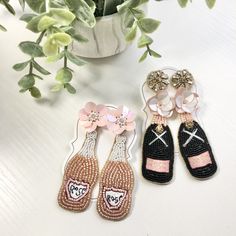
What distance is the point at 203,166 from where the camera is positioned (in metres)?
0.54

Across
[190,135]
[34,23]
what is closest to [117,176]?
[190,135]

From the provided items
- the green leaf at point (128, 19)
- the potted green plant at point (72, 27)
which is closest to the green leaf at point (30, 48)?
the potted green plant at point (72, 27)

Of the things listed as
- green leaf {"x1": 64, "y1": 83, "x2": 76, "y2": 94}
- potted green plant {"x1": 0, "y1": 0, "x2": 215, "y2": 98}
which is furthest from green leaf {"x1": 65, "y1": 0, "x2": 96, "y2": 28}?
green leaf {"x1": 64, "y1": 83, "x2": 76, "y2": 94}

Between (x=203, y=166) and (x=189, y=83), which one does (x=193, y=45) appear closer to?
(x=189, y=83)

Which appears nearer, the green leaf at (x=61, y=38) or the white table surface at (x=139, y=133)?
the green leaf at (x=61, y=38)

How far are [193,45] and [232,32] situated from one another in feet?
0.23

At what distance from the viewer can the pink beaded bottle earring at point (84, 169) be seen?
0.52 metres

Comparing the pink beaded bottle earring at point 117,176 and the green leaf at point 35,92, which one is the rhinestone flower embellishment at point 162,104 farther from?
the green leaf at point 35,92

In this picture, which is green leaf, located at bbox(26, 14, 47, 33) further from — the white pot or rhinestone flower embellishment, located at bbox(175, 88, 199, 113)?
rhinestone flower embellishment, located at bbox(175, 88, 199, 113)

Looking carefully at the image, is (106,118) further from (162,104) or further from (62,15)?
(62,15)

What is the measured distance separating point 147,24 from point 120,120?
0.47 ft

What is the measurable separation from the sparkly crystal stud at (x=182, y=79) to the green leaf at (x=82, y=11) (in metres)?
0.18

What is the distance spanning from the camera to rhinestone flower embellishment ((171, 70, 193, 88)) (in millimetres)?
600

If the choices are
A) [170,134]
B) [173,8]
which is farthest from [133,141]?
[173,8]
